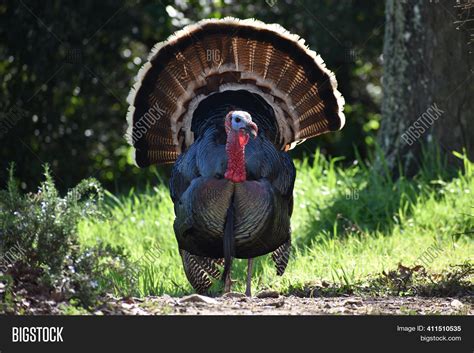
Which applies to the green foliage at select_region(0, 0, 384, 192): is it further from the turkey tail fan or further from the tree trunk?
the turkey tail fan

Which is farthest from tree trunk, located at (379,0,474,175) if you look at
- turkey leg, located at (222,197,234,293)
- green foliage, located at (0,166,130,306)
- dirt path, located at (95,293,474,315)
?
green foliage, located at (0,166,130,306)

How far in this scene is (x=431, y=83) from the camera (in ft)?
28.6

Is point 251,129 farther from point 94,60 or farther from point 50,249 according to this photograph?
point 94,60

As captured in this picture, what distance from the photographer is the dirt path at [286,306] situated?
4883 millimetres

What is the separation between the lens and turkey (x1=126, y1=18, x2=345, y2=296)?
18.6 feet

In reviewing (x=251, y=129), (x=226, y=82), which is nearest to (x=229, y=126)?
(x=251, y=129)

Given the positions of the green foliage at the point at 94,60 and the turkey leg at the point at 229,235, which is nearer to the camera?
the turkey leg at the point at 229,235

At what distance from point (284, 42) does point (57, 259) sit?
2.60 meters

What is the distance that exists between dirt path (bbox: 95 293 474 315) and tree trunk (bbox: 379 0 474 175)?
10.1 feet

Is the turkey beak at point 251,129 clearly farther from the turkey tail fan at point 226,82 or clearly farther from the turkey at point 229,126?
the turkey tail fan at point 226,82

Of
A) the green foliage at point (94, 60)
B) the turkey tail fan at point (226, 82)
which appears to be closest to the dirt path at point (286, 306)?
the turkey tail fan at point (226, 82)

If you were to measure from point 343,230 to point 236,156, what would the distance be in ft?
8.27
